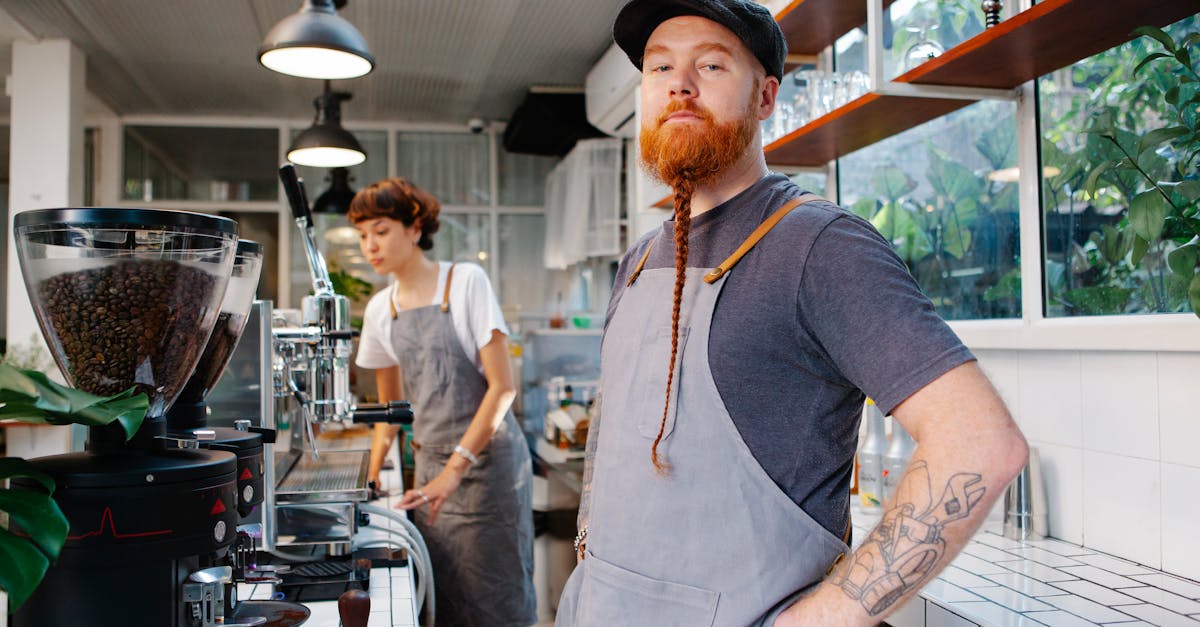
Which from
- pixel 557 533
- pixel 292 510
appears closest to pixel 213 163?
pixel 557 533

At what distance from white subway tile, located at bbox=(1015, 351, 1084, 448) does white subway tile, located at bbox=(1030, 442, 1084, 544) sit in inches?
0.9

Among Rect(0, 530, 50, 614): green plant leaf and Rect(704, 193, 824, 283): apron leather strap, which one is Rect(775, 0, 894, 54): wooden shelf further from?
Rect(0, 530, 50, 614): green plant leaf

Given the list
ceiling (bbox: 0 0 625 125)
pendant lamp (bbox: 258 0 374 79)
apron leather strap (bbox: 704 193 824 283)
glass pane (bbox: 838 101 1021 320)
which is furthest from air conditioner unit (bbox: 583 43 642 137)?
apron leather strap (bbox: 704 193 824 283)

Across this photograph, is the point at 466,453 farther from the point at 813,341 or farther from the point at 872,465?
the point at 813,341

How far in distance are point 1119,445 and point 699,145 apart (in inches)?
44.3

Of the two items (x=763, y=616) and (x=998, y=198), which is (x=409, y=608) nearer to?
(x=763, y=616)

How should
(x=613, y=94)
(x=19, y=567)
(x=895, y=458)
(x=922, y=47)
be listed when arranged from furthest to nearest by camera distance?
(x=613, y=94), (x=895, y=458), (x=922, y=47), (x=19, y=567)

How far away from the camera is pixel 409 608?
1372mm

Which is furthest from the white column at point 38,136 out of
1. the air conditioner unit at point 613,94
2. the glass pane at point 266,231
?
the air conditioner unit at point 613,94

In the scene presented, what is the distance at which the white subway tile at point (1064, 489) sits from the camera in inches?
69.6


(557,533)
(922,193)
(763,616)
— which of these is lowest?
(557,533)

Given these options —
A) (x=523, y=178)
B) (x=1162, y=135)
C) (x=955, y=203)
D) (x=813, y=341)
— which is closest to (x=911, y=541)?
(x=813, y=341)

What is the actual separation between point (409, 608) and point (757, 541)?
2.15ft

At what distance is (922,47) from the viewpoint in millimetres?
1899
